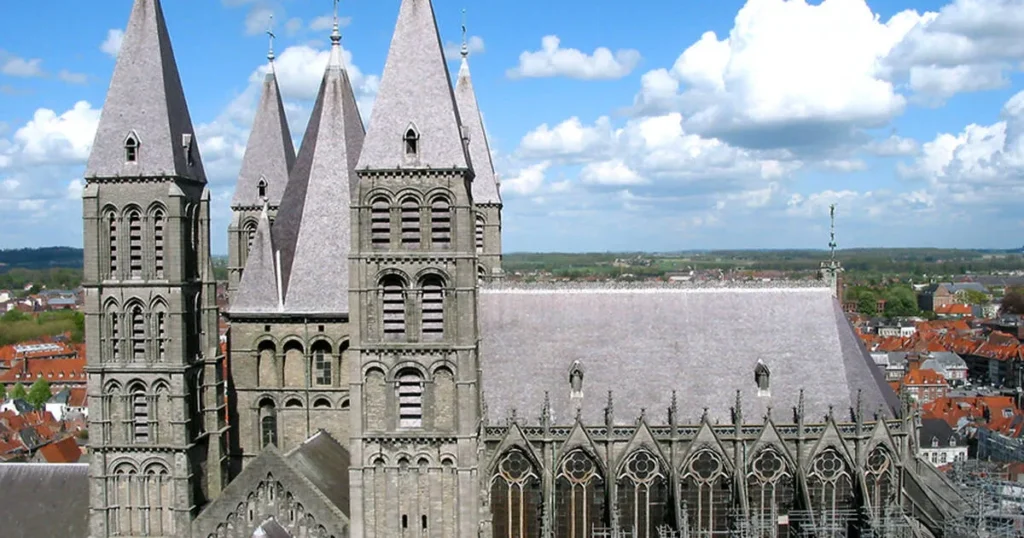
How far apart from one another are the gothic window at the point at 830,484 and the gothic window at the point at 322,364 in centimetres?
2222

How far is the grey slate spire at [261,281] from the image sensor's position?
138ft

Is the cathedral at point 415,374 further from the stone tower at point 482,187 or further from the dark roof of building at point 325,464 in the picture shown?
the stone tower at point 482,187

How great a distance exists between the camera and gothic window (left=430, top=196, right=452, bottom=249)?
35.8 m

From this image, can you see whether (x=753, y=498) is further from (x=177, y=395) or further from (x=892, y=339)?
(x=892, y=339)

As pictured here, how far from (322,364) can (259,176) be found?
11.7 m

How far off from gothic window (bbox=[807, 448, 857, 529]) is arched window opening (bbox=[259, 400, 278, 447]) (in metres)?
24.5

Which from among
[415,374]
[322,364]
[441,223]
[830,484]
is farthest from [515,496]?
[830,484]

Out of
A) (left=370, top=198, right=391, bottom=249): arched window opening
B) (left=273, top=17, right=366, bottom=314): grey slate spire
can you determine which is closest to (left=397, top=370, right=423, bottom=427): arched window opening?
(left=370, top=198, right=391, bottom=249): arched window opening

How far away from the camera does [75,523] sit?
42594 millimetres

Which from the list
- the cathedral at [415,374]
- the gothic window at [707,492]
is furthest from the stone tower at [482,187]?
the gothic window at [707,492]

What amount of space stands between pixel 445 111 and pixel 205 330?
50.6ft

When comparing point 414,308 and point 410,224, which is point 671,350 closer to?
point 414,308

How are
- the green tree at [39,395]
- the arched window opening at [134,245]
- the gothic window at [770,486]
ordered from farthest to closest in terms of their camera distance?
the green tree at [39,395], the gothic window at [770,486], the arched window opening at [134,245]

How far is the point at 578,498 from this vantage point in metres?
40.1
